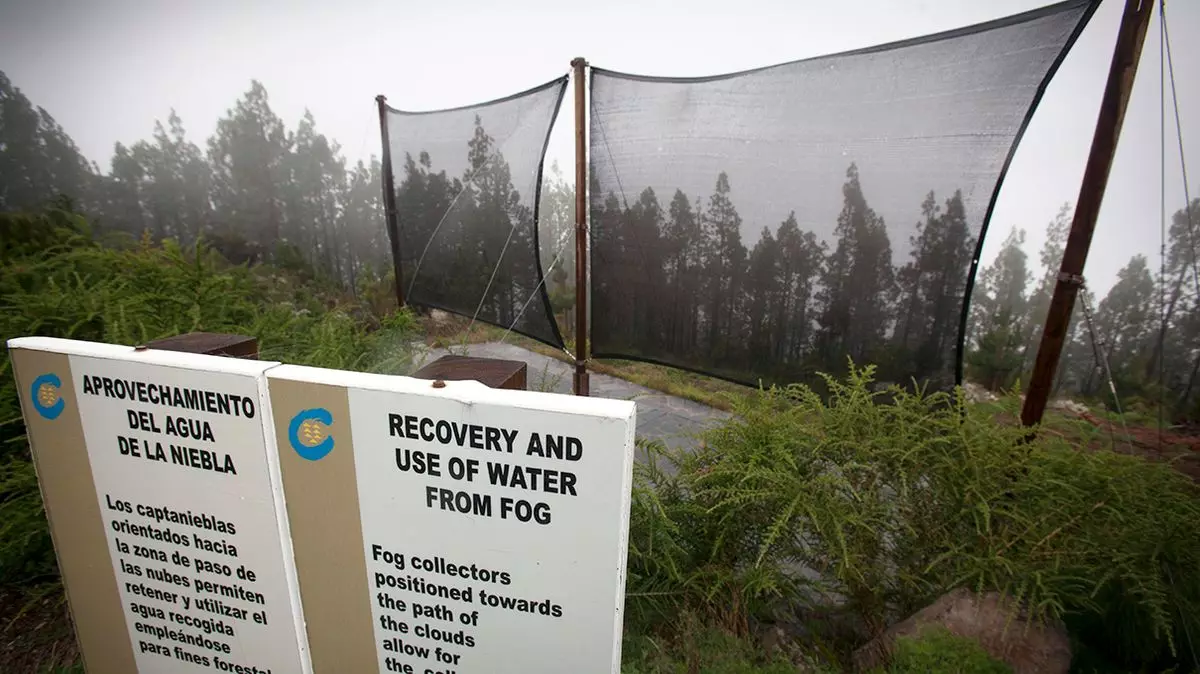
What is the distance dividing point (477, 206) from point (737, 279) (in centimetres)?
274

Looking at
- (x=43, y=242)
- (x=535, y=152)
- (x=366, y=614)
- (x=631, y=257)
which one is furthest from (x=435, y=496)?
(x=43, y=242)

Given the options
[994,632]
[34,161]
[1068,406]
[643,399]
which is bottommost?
[643,399]

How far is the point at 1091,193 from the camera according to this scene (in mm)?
1996

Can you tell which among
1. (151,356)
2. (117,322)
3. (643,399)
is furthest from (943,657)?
(117,322)

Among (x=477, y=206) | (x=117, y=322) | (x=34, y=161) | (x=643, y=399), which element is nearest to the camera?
(x=117, y=322)

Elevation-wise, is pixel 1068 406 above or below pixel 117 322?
below

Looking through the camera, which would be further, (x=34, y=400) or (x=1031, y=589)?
(x=1031, y=589)

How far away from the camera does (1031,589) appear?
1.76 metres

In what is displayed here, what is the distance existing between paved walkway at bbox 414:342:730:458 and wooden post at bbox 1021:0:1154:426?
196 cm

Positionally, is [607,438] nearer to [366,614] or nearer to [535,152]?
[366,614]

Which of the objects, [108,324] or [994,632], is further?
[108,324]

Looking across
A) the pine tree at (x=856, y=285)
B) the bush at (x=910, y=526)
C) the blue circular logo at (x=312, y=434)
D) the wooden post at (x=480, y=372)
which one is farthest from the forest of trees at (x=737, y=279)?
the blue circular logo at (x=312, y=434)

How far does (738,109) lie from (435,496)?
2838mm

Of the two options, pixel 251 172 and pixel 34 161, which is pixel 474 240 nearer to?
pixel 251 172
